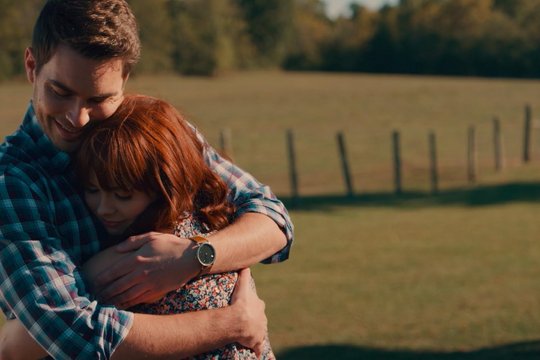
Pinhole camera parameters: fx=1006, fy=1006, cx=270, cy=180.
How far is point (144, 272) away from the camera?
232 centimetres

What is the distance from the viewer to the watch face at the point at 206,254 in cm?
238

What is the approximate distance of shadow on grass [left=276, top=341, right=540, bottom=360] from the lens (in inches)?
251

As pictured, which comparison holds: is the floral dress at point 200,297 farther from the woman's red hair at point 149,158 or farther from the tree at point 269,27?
the tree at point 269,27

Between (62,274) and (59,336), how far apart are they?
13cm

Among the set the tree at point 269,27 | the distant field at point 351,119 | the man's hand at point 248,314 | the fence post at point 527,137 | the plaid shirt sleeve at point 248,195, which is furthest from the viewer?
the tree at point 269,27

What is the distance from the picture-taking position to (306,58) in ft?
364

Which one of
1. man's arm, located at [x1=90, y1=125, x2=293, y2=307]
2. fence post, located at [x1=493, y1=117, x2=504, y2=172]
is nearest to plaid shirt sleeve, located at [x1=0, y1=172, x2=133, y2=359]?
man's arm, located at [x1=90, y1=125, x2=293, y2=307]

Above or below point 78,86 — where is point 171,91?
below

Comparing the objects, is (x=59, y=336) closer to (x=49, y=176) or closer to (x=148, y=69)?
(x=49, y=176)

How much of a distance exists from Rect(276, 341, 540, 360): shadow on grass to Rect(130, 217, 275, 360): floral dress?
411 centimetres

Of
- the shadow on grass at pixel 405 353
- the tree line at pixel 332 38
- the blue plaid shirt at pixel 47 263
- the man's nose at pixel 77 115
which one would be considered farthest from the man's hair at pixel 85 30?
the tree line at pixel 332 38

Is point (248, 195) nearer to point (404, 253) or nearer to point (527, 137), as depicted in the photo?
point (404, 253)

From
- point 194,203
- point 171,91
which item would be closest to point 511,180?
point 194,203

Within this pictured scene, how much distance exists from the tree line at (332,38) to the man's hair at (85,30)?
7488 cm
